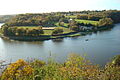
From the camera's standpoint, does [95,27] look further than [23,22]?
No

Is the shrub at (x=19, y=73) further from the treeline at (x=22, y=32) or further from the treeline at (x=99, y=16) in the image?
the treeline at (x=99, y=16)

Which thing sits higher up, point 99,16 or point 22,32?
point 99,16

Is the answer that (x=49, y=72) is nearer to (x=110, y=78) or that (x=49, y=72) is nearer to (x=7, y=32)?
(x=110, y=78)

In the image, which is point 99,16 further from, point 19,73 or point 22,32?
point 19,73

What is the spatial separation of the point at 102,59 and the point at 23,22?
16293 millimetres

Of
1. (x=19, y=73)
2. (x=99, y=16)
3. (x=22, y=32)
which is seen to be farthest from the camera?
(x=99, y=16)

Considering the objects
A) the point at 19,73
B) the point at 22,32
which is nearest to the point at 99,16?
the point at 22,32

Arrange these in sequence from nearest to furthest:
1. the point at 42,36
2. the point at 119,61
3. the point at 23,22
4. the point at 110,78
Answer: the point at 110,78
the point at 119,61
the point at 42,36
the point at 23,22

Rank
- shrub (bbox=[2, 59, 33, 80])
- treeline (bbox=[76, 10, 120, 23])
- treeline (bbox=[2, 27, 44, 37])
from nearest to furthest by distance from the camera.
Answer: shrub (bbox=[2, 59, 33, 80])
treeline (bbox=[2, 27, 44, 37])
treeline (bbox=[76, 10, 120, 23])

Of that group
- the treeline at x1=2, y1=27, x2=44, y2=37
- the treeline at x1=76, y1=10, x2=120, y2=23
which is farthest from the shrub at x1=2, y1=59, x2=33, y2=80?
the treeline at x1=76, y1=10, x2=120, y2=23

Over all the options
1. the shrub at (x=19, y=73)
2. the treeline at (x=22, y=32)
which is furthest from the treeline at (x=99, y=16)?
the shrub at (x=19, y=73)

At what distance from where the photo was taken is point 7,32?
18.4 m

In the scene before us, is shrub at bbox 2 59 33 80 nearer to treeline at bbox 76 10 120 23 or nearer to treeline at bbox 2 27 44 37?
treeline at bbox 2 27 44 37

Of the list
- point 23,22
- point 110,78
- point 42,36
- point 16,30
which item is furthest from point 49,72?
point 23,22
